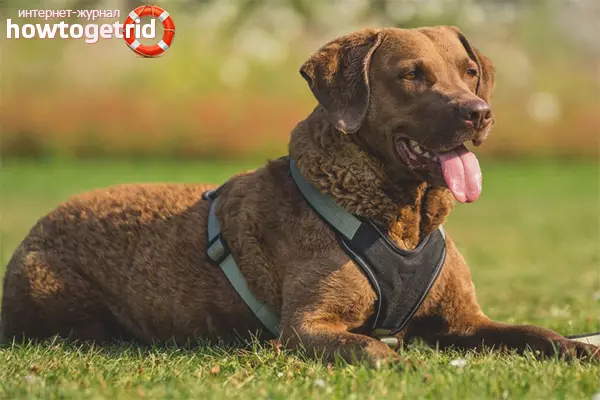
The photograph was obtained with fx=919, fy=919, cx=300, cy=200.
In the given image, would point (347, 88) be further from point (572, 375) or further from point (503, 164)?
point (503, 164)

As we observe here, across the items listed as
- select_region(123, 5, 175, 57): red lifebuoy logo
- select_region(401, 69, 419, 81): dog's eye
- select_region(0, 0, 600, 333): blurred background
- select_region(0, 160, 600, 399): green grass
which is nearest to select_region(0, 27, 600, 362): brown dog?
select_region(401, 69, 419, 81): dog's eye

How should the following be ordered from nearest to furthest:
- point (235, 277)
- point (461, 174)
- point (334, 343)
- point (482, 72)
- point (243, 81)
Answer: point (334, 343) → point (461, 174) → point (235, 277) → point (482, 72) → point (243, 81)

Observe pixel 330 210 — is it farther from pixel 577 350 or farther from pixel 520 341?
pixel 577 350

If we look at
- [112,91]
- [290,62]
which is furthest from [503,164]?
[112,91]

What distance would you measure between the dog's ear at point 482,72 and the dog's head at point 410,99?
110 millimetres

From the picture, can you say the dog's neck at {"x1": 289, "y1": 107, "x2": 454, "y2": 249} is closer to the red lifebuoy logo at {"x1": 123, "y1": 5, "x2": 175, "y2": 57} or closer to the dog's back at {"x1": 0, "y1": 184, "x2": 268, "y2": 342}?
the dog's back at {"x1": 0, "y1": 184, "x2": 268, "y2": 342}

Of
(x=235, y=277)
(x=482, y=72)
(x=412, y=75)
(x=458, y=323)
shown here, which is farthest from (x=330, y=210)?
(x=482, y=72)

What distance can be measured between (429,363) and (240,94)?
2168cm

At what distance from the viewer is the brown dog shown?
4.62 metres

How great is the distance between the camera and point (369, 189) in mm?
4828

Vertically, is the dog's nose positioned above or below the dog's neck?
above

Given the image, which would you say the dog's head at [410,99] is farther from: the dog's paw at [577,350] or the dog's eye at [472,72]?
the dog's paw at [577,350]

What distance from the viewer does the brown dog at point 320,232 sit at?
4.62 m

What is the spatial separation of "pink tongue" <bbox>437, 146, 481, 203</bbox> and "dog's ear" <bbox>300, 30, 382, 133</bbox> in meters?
0.51
